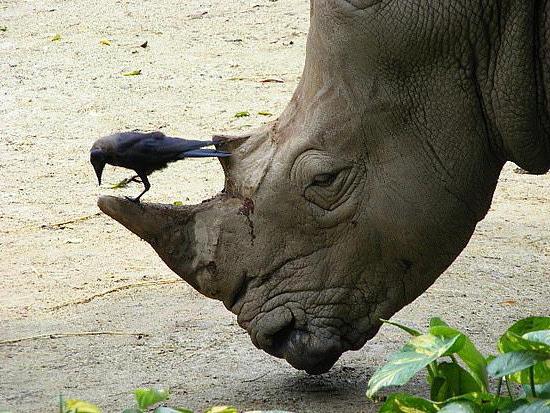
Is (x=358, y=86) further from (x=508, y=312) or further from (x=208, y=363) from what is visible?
(x=508, y=312)

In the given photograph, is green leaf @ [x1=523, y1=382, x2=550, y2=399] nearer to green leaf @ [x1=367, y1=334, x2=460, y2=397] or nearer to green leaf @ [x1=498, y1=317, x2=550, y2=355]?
green leaf @ [x1=498, y1=317, x2=550, y2=355]

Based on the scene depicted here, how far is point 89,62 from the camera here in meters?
11.6

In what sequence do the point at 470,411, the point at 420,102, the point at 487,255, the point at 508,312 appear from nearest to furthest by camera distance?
the point at 470,411 → the point at 420,102 → the point at 508,312 → the point at 487,255

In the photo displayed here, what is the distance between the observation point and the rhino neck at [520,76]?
14.1 feet

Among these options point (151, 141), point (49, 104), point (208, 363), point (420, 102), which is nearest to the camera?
point (420, 102)

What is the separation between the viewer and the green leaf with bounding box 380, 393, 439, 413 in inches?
149

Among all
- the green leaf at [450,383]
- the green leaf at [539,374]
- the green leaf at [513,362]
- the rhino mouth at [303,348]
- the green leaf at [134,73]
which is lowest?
the green leaf at [134,73]

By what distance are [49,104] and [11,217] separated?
2704 millimetres

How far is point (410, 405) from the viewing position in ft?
12.5

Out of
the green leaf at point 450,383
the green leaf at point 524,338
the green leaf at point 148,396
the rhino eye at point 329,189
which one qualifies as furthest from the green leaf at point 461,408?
the rhino eye at point 329,189

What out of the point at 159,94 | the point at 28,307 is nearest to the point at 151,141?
the point at 28,307

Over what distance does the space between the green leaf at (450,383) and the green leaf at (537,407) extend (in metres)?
0.46

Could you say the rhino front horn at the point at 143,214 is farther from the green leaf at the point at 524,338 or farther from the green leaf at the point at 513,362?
the green leaf at the point at 513,362

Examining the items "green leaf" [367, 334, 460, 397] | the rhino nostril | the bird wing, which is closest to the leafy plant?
"green leaf" [367, 334, 460, 397]
